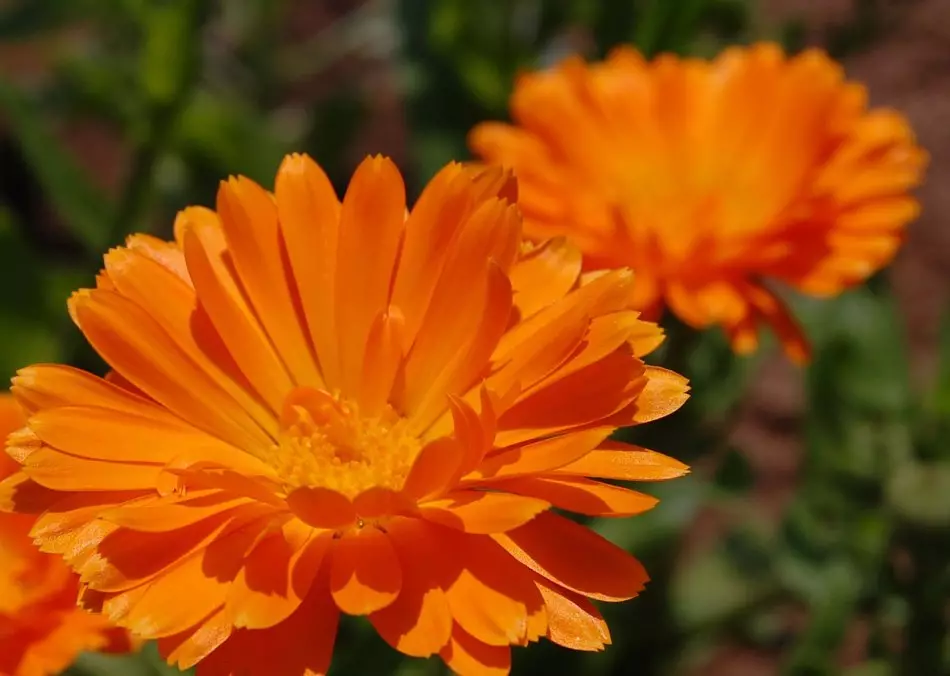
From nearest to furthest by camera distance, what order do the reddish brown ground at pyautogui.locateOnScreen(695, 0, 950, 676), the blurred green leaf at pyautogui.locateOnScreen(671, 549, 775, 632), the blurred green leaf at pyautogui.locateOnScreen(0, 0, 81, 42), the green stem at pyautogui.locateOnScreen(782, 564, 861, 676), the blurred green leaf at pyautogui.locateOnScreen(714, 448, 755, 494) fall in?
the green stem at pyautogui.locateOnScreen(782, 564, 861, 676)
the blurred green leaf at pyautogui.locateOnScreen(714, 448, 755, 494)
the blurred green leaf at pyautogui.locateOnScreen(671, 549, 775, 632)
the reddish brown ground at pyautogui.locateOnScreen(695, 0, 950, 676)
the blurred green leaf at pyautogui.locateOnScreen(0, 0, 81, 42)

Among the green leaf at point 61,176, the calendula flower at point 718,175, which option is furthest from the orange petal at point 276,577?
the green leaf at point 61,176

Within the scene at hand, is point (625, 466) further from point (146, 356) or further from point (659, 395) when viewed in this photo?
point (146, 356)

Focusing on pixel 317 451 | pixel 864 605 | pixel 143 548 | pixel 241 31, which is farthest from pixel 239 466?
pixel 241 31

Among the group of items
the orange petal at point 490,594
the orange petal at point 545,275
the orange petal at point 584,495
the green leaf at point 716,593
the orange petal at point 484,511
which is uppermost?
the orange petal at point 545,275

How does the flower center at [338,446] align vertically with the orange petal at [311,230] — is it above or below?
below

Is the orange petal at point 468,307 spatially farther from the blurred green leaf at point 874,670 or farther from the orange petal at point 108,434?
the blurred green leaf at point 874,670

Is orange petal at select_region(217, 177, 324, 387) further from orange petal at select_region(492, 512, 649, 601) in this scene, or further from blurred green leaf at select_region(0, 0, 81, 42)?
blurred green leaf at select_region(0, 0, 81, 42)

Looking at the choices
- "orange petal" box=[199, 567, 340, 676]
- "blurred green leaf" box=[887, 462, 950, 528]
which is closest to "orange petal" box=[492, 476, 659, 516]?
"orange petal" box=[199, 567, 340, 676]
